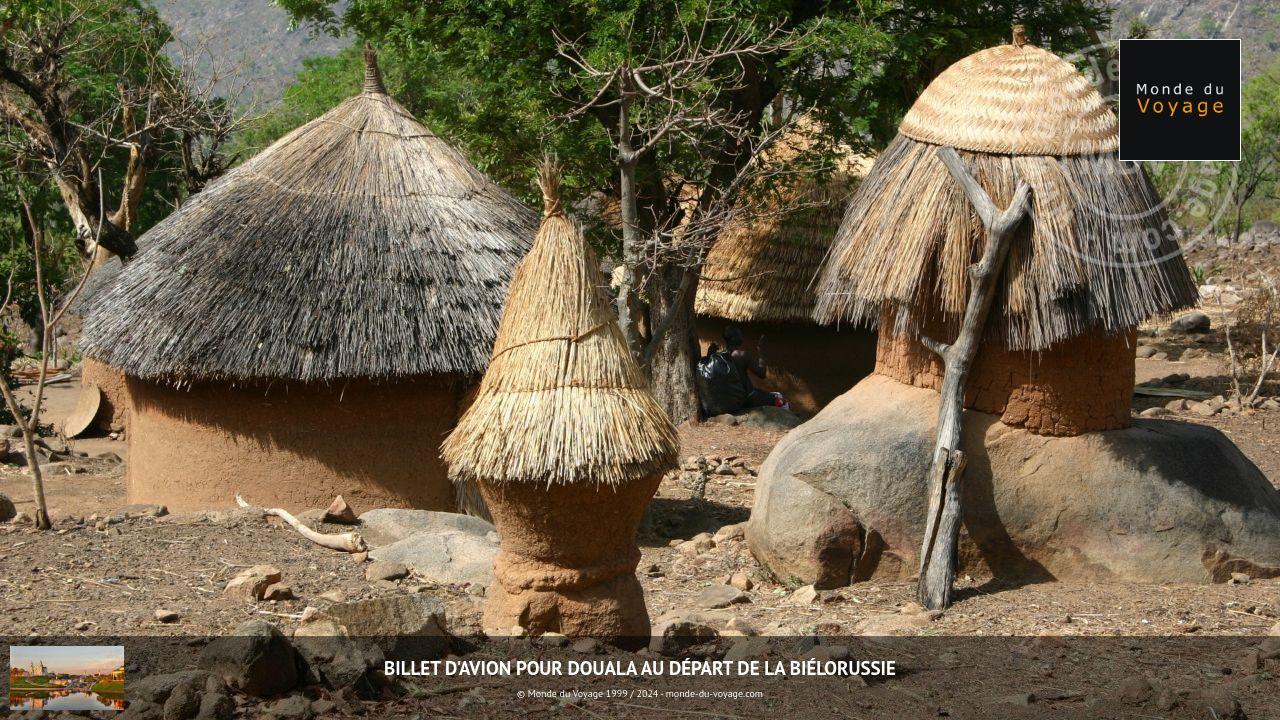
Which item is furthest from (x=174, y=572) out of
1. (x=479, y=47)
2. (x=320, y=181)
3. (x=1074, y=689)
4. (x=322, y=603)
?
(x=479, y=47)

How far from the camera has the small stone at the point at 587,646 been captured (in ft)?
17.4

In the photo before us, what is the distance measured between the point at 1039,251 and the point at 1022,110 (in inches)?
32.9

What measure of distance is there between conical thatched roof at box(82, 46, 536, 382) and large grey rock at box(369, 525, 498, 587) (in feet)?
5.21

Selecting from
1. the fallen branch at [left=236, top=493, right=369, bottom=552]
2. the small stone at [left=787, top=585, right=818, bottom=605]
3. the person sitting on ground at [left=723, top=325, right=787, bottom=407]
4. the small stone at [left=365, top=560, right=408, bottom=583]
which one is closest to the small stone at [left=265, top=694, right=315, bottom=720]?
the small stone at [left=365, top=560, right=408, bottom=583]

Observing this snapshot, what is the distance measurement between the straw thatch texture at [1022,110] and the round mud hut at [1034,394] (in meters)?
0.01

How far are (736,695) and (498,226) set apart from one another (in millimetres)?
5329

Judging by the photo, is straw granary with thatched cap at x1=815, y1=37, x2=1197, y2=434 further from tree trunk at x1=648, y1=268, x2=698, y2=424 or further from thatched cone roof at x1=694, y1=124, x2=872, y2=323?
thatched cone roof at x1=694, y1=124, x2=872, y2=323

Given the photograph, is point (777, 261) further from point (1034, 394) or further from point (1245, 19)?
point (1245, 19)

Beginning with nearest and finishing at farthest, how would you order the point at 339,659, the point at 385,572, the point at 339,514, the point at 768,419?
the point at 339,659
the point at 385,572
the point at 339,514
the point at 768,419

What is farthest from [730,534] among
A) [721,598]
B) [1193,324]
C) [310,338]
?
[1193,324]

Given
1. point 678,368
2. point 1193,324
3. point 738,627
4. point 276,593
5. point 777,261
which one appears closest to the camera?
point 276,593

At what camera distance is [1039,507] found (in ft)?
23.6

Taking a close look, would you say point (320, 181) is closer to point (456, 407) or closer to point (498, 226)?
point (498, 226)

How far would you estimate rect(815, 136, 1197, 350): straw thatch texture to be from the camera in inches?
274
